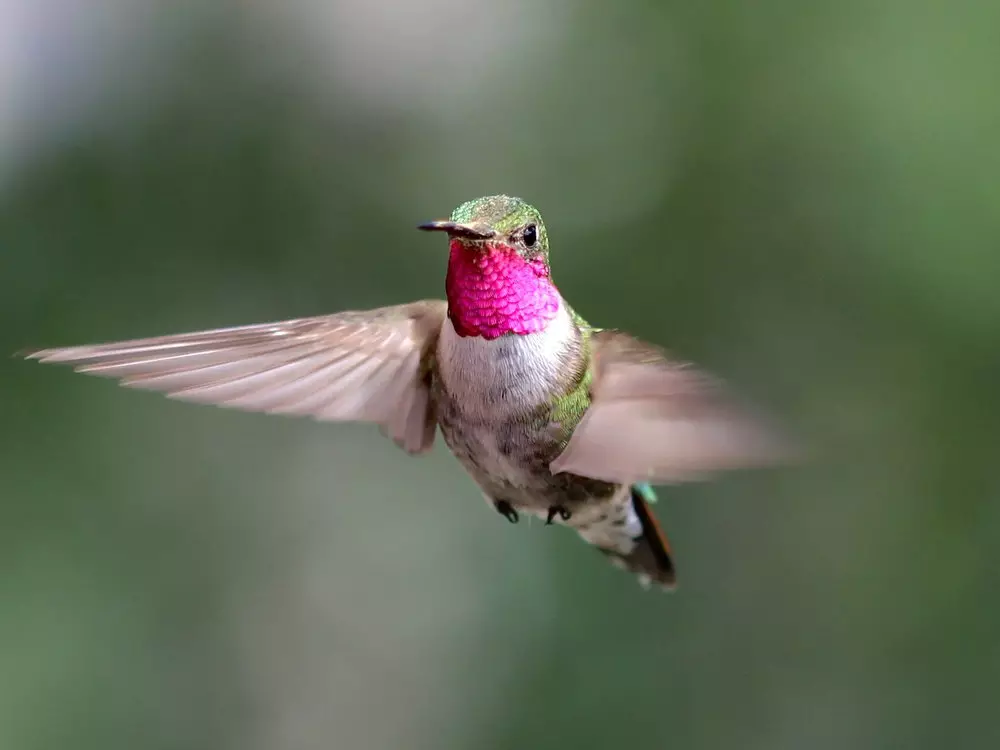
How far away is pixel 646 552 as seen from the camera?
3.95 ft

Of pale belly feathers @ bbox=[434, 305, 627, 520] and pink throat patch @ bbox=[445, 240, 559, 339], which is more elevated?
pink throat patch @ bbox=[445, 240, 559, 339]

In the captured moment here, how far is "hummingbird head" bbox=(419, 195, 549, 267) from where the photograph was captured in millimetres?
720

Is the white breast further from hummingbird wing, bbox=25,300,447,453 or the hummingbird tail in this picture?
the hummingbird tail

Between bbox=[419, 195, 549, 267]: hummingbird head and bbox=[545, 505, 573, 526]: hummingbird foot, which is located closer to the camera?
bbox=[419, 195, 549, 267]: hummingbird head

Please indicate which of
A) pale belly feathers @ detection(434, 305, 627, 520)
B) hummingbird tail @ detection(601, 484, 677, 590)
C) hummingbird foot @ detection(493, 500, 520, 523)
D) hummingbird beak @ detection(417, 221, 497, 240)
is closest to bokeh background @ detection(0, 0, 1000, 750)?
hummingbird tail @ detection(601, 484, 677, 590)

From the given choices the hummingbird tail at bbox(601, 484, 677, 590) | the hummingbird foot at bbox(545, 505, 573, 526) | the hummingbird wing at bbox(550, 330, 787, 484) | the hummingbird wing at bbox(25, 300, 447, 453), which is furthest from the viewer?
the hummingbird tail at bbox(601, 484, 677, 590)

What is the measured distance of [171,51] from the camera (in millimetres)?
2059

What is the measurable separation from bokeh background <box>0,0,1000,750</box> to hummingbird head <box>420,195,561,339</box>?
124 cm

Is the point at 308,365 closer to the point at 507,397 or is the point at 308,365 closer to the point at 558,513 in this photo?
the point at 507,397

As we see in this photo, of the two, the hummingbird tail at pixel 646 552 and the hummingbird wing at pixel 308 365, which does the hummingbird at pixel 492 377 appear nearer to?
the hummingbird wing at pixel 308 365

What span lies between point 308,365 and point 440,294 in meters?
1.31

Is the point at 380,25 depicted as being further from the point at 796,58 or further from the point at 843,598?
Result: the point at 843,598

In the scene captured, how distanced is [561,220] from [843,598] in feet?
3.46

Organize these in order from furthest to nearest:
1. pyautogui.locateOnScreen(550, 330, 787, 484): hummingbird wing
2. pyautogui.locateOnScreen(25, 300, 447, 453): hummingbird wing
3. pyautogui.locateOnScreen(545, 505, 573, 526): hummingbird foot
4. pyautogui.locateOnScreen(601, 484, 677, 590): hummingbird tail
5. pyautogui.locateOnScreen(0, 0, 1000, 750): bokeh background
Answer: pyautogui.locateOnScreen(0, 0, 1000, 750): bokeh background
pyautogui.locateOnScreen(601, 484, 677, 590): hummingbird tail
pyautogui.locateOnScreen(545, 505, 573, 526): hummingbird foot
pyautogui.locateOnScreen(25, 300, 447, 453): hummingbird wing
pyautogui.locateOnScreen(550, 330, 787, 484): hummingbird wing
